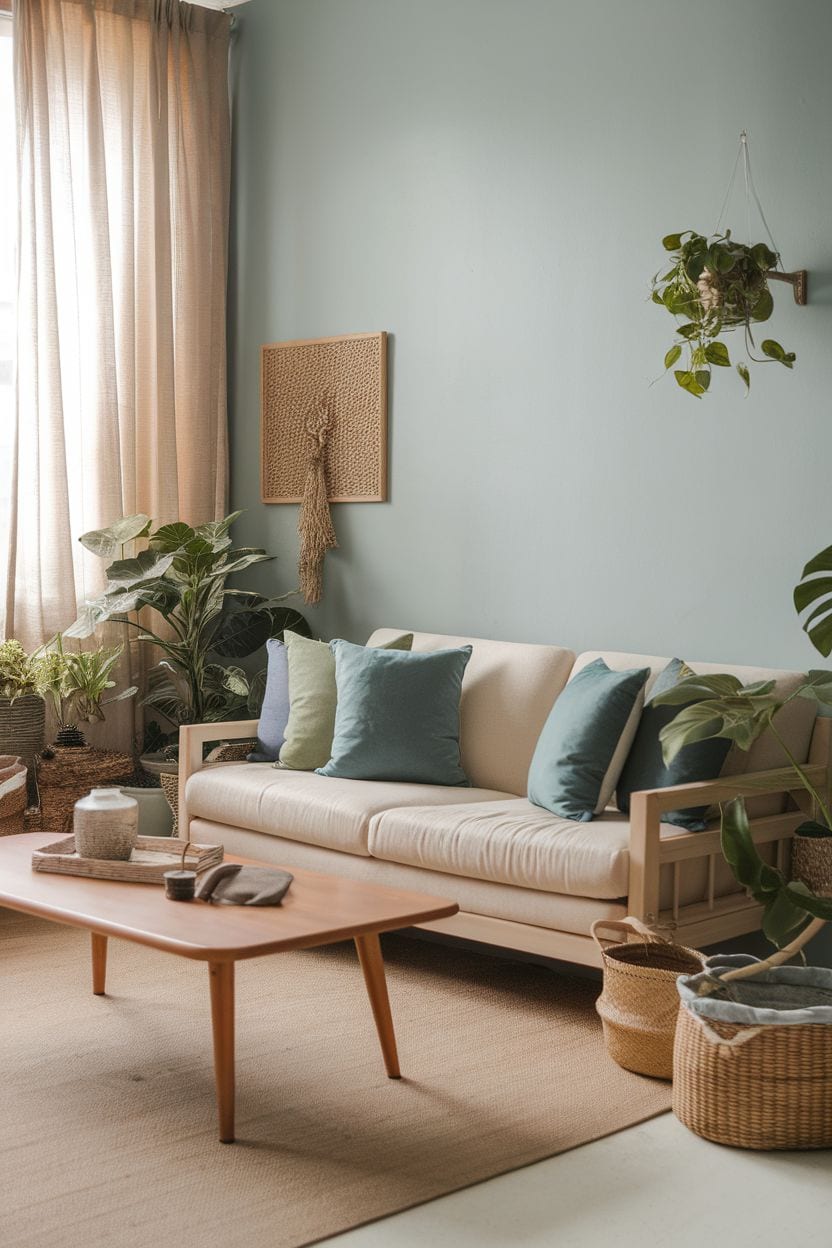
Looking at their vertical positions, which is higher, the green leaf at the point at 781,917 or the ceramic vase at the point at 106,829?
the ceramic vase at the point at 106,829

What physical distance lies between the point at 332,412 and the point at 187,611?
91 cm

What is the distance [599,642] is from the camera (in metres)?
4.33

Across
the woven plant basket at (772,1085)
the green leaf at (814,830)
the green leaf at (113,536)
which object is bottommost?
the woven plant basket at (772,1085)

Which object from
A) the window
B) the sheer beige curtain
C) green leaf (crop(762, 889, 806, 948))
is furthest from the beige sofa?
the window

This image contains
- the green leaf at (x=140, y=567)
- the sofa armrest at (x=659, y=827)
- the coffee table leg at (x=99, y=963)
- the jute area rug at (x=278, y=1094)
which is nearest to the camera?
the jute area rug at (x=278, y=1094)

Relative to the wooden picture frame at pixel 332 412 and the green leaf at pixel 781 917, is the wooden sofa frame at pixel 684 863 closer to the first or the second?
the green leaf at pixel 781 917

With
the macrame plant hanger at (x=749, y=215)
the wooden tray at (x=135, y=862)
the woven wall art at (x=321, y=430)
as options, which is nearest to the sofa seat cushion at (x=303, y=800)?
the wooden tray at (x=135, y=862)

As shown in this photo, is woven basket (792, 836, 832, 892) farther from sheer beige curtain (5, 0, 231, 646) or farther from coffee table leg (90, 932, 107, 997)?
sheer beige curtain (5, 0, 231, 646)

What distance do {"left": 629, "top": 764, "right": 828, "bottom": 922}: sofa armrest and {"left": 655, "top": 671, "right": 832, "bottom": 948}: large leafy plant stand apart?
106mm

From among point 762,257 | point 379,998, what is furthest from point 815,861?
point 762,257

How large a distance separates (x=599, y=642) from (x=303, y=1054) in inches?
65.6

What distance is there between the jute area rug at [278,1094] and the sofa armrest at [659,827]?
0.40 metres

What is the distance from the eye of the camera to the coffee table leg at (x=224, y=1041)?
106 inches

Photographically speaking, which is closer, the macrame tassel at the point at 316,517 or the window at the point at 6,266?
the window at the point at 6,266
